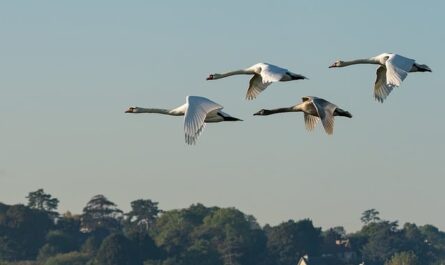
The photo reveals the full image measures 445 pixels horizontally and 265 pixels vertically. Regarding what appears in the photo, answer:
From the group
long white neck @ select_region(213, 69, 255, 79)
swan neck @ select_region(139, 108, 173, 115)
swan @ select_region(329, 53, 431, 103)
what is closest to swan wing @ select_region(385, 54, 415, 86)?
swan @ select_region(329, 53, 431, 103)

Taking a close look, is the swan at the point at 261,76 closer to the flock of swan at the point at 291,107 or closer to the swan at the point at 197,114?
the flock of swan at the point at 291,107

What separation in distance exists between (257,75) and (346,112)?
589 centimetres

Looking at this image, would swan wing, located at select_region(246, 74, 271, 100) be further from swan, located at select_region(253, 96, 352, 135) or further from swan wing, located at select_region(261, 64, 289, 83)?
swan wing, located at select_region(261, 64, 289, 83)

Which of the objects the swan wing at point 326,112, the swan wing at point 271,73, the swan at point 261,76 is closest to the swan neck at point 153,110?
the swan at point 261,76

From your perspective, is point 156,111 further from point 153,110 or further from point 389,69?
point 389,69

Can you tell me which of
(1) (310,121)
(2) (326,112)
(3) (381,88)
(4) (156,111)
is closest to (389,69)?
(2) (326,112)

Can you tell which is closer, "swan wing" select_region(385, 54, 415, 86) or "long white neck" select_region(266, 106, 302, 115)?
"swan wing" select_region(385, 54, 415, 86)

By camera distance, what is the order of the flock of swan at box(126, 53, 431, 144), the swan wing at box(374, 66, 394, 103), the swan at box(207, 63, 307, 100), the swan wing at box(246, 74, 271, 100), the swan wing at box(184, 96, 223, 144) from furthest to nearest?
the swan wing at box(246, 74, 271, 100) < the swan wing at box(374, 66, 394, 103) < the swan at box(207, 63, 307, 100) < the flock of swan at box(126, 53, 431, 144) < the swan wing at box(184, 96, 223, 144)

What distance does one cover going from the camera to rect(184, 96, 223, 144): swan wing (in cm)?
5362

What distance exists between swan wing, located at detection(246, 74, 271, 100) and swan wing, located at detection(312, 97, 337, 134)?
13.0 feet

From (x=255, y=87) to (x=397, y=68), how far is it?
7.69 metres

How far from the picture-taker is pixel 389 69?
58.4 meters

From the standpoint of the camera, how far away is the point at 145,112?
68250 millimetres

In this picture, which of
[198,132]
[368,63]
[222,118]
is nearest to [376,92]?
[368,63]
